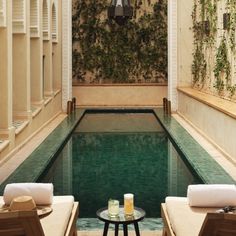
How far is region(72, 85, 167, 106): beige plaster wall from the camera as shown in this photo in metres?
18.0

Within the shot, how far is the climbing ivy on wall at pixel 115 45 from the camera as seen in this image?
18.9 m

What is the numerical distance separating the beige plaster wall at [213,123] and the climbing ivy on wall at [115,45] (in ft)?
16.2

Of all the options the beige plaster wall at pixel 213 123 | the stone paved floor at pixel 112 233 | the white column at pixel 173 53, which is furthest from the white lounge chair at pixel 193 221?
the white column at pixel 173 53

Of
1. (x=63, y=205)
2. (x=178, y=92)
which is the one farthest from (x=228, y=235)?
(x=178, y=92)

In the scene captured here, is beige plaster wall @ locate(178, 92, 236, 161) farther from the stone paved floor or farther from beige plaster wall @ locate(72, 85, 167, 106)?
beige plaster wall @ locate(72, 85, 167, 106)

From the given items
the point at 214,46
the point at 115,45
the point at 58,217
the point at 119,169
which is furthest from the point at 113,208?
the point at 115,45

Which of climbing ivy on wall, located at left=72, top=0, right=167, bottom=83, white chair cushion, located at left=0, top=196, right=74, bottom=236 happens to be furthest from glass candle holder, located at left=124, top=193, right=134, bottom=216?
climbing ivy on wall, located at left=72, top=0, right=167, bottom=83

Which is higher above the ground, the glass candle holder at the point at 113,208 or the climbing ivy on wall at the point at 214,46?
the climbing ivy on wall at the point at 214,46

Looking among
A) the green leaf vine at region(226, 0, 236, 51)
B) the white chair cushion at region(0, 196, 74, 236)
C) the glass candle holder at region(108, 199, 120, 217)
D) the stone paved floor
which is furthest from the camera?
the green leaf vine at region(226, 0, 236, 51)

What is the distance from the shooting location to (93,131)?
13336 millimetres

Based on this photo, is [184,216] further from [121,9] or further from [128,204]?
[121,9]

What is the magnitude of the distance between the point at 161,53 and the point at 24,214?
640 inches

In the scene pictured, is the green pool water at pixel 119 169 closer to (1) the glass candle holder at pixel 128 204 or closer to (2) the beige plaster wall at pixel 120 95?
(1) the glass candle holder at pixel 128 204

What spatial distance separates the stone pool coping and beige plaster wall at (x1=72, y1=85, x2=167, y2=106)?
4292 mm
